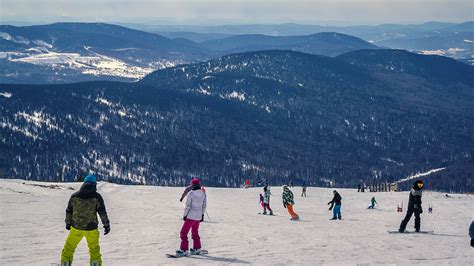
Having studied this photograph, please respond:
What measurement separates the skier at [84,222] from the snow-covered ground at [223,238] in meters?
1.84

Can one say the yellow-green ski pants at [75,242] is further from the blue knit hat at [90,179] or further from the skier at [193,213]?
the skier at [193,213]

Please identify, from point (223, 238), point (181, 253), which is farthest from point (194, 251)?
point (223, 238)

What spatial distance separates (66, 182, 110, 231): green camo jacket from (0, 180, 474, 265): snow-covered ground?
2188 mm

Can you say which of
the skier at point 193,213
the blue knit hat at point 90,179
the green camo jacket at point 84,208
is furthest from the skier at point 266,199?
the blue knit hat at point 90,179

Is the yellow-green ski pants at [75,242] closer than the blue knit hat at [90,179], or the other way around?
the yellow-green ski pants at [75,242]

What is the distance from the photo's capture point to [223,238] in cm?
2464

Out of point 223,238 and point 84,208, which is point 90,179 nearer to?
point 84,208

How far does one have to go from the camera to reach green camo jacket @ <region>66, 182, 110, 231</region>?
54.1 feet

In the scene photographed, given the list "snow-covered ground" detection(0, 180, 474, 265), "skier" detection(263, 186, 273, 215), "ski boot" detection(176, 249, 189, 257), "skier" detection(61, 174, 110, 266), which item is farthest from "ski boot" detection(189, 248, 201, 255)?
"skier" detection(263, 186, 273, 215)

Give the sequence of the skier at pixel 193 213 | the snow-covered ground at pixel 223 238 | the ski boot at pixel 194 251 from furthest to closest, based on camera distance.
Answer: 1. the ski boot at pixel 194 251
2. the skier at pixel 193 213
3. the snow-covered ground at pixel 223 238

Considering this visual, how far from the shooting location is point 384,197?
5766 cm

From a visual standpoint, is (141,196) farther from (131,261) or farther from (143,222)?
(131,261)

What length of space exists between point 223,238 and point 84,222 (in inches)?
360

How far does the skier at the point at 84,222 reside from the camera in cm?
1642
